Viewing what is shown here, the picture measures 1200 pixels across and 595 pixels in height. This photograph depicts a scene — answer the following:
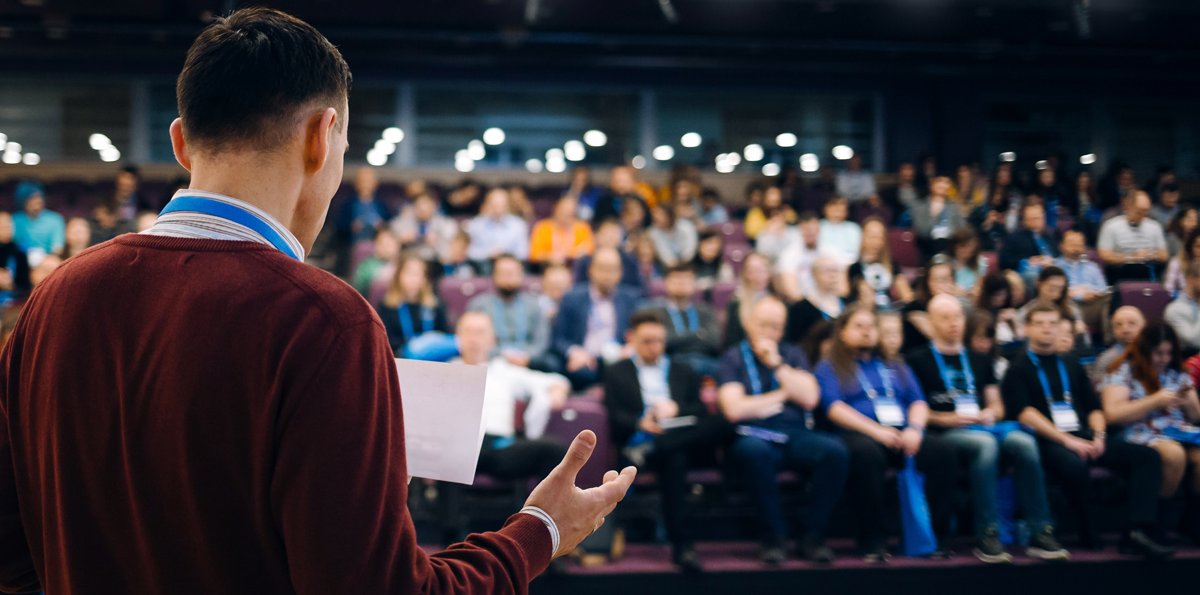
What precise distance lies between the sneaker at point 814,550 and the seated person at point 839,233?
9.63 ft

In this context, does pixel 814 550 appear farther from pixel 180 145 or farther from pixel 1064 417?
pixel 180 145

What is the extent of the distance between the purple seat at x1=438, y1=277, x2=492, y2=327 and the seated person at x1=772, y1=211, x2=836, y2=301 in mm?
1962

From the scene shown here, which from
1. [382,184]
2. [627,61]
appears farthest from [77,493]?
[627,61]

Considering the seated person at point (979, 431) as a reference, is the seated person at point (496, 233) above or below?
above

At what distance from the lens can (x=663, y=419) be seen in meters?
3.50

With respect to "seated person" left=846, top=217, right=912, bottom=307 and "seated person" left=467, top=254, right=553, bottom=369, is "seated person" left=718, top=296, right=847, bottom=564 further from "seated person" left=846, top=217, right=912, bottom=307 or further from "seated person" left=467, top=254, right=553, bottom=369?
"seated person" left=846, top=217, right=912, bottom=307

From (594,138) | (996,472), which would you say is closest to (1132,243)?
(996,472)

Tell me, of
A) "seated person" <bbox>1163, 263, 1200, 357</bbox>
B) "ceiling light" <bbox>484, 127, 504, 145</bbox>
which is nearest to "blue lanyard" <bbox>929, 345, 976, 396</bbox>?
"seated person" <bbox>1163, 263, 1200, 357</bbox>

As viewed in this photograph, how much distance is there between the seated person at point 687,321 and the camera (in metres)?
4.39

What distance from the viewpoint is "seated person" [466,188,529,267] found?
5977mm

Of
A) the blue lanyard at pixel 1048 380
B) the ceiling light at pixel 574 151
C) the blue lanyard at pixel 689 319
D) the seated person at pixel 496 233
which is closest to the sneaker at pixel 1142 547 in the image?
the blue lanyard at pixel 1048 380

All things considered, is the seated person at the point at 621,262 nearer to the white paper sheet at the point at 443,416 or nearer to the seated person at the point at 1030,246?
the seated person at the point at 1030,246

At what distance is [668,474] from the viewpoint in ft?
11.0

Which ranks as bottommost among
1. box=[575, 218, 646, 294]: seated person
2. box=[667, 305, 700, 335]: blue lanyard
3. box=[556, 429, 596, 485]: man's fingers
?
box=[556, 429, 596, 485]: man's fingers
